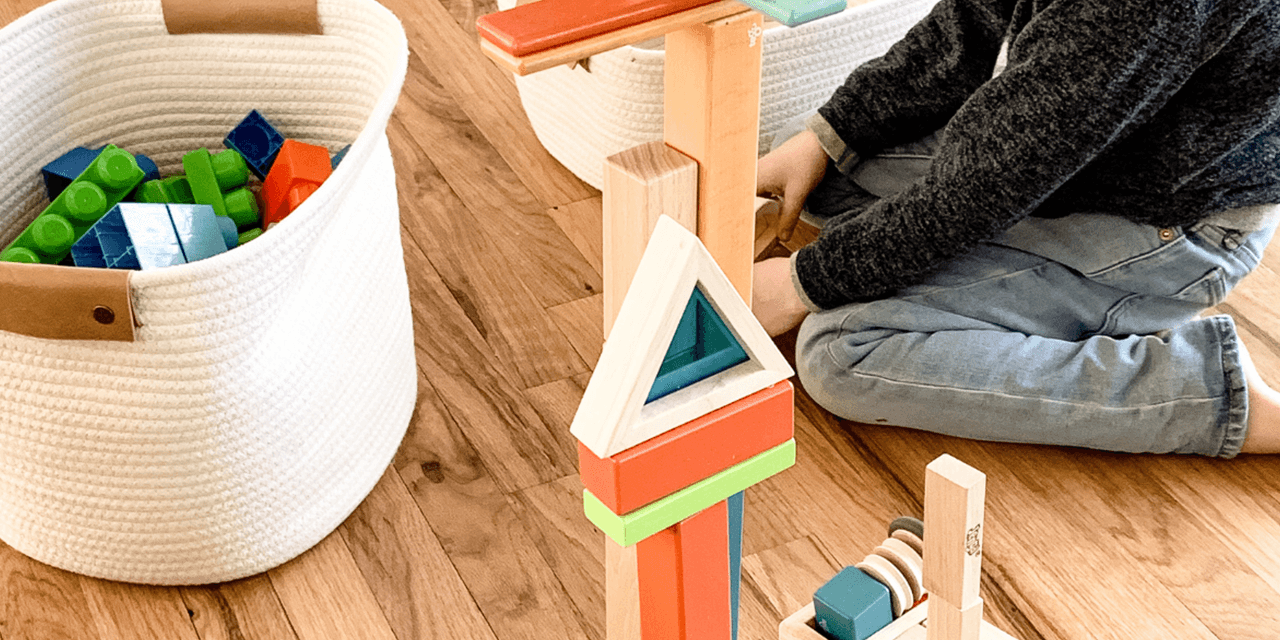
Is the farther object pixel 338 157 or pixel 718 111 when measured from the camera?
pixel 338 157

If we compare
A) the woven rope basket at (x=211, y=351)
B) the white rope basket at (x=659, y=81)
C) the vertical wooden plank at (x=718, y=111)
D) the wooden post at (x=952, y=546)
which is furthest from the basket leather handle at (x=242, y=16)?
the wooden post at (x=952, y=546)

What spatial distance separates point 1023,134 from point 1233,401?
0.30 meters

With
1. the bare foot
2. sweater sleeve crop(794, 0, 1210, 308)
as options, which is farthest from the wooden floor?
sweater sleeve crop(794, 0, 1210, 308)

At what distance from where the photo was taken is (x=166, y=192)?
3.80ft

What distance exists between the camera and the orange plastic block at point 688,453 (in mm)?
509

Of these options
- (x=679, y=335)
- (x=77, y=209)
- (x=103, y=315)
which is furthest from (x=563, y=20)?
(x=77, y=209)

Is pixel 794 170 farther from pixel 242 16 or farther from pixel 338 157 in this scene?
pixel 242 16

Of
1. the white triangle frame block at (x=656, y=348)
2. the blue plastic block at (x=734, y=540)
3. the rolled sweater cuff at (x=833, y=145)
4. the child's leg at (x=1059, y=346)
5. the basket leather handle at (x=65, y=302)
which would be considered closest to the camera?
the white triangle frame block at (x=656, y=348)

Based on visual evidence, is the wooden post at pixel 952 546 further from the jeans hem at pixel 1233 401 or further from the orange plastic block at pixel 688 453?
the jeans hem at pixel 1233 401

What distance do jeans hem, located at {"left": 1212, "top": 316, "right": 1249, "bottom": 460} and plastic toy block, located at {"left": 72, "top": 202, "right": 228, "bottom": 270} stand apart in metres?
0.87

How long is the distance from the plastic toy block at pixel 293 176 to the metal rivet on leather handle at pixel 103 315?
297mm

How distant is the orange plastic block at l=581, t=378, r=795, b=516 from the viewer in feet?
1.67

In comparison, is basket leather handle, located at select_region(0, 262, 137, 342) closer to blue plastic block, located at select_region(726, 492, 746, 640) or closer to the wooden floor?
the wooden floor

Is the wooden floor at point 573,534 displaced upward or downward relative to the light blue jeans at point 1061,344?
downward
